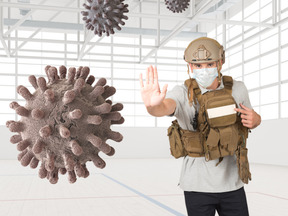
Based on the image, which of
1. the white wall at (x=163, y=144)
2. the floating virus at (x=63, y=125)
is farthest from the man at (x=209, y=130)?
the white wall at (x=163, y=144)

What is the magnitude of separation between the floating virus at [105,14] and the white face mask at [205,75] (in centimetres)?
108

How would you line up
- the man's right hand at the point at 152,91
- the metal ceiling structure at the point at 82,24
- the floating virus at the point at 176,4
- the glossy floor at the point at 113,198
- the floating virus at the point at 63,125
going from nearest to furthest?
the floating virus at the point at 63,125
the floating virus at the point at 176,4
the man's right hand at the point at 152,91
the glossy floor at the point at 113,198
the metal ceiling structure at the point at 82,24

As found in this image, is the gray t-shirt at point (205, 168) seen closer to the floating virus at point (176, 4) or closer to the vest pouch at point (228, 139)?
the vest pouch at point (228, 139)

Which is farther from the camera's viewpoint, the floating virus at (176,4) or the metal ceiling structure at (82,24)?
the metal ceiling structure at (82,24)

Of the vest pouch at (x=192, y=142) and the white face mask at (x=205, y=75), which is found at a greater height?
the white face mask at (x=205, y=75)

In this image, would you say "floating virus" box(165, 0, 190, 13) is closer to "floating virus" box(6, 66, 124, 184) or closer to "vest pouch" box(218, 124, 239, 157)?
"floating virus" box(6, 66, 124, 184)

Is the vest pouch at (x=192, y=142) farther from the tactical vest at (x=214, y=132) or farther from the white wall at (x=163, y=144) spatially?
the white wall at (x=163, y=144)

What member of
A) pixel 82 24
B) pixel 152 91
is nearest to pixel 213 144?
pixel 152 91

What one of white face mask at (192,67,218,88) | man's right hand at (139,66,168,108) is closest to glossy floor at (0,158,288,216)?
white face mask at (192,67,218,88)

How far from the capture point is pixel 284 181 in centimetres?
874

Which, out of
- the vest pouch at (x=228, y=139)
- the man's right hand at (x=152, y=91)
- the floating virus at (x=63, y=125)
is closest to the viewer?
the floating virus at (x=63, y=125)

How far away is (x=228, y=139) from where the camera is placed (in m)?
1.94

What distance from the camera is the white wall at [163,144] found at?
13656 millimetres

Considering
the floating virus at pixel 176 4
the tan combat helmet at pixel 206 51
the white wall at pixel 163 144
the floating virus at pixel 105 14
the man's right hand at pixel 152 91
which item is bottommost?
the white wall at pixel 163 144
